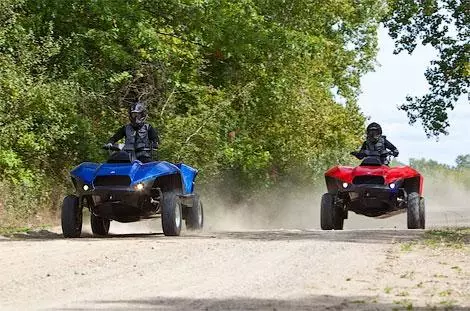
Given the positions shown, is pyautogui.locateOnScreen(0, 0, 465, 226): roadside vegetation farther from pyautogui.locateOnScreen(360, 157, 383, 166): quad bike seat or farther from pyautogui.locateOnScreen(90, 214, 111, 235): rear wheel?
pyautogui.locateOnScreen(360, 157, 383, 166): quad bike seat

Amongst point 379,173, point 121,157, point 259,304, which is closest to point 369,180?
point 379,173

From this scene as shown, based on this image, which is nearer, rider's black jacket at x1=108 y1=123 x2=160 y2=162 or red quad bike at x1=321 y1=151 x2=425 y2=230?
rider's black jacket at x1=108 y1=123 x2=160 y2=162

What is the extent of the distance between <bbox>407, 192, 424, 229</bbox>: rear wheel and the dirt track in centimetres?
541

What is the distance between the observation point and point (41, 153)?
28734mm

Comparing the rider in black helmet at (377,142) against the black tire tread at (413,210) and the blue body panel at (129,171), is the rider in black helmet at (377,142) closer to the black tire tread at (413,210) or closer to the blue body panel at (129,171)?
the black tire tread at (413,210)

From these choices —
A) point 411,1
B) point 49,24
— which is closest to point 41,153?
point 49,24

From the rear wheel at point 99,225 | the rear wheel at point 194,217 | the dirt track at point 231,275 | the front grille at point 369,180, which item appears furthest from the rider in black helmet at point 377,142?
the dirt track at point 231,275

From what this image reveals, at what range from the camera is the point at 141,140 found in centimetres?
2016

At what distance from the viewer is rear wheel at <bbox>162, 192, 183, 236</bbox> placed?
1936cm

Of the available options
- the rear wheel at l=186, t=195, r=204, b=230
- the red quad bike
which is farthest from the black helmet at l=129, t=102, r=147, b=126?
the red quad bike

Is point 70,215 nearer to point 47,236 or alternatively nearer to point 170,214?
point 47,236

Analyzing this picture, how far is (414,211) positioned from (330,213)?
1.75 m

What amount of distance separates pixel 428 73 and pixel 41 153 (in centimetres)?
1640

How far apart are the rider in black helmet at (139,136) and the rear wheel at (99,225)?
2.06 metres
